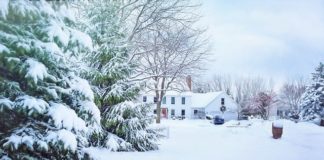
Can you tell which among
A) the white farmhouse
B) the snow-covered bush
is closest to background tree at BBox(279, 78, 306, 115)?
the white farmhouse

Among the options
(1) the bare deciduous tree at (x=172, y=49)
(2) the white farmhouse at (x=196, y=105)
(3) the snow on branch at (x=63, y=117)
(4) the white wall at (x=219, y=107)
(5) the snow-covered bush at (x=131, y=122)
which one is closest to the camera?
(3) the snow on branch at (x=63, y=117)

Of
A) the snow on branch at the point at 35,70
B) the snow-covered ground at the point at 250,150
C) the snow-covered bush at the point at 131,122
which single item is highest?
the snow on branch at the point at 35,70

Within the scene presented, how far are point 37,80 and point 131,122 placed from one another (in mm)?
7503

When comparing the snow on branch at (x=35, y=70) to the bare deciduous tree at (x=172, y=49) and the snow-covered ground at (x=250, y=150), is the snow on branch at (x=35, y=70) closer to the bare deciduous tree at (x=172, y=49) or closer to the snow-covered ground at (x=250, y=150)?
the snow-covered ground at (x=250, y=150)

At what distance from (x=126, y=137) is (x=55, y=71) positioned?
23.5 ft

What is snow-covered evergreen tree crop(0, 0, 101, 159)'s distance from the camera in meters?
4.69

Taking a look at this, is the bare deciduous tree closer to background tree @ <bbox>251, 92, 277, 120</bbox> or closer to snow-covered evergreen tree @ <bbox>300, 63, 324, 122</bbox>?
snow-covered evergreen tree @ <bbox>300, 63, 324, 122</bbox>

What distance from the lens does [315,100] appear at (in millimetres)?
35125

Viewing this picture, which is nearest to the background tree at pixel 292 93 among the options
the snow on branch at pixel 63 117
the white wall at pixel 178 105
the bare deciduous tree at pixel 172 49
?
the white wall at pixel 178 105

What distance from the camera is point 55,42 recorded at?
4945mm

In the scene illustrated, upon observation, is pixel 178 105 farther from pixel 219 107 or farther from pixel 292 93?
pixel 292 93

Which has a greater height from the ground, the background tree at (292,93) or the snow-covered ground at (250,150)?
the background tree at (292,93)

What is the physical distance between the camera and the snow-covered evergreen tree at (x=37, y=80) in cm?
469

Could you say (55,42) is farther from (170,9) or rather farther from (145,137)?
(170,9)
